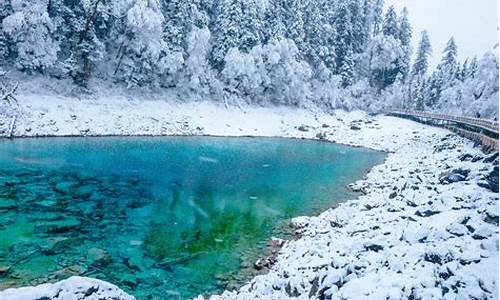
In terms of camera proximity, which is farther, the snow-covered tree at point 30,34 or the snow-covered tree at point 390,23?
the snow-covered tree at point 390,23

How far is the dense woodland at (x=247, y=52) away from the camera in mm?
37188

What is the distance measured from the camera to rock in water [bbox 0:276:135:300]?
7.07 m

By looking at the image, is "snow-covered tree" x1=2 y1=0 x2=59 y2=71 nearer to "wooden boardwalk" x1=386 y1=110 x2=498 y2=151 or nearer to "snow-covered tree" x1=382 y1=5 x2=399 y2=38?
"wooden boardwalk" x1=386 y1=110 x2=498 y2=151

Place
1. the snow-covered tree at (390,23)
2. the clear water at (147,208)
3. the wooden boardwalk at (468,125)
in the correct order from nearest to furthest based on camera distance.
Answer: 1. the clear water at (147,208)
2. the wooden boardwalk at (468,125)
3. the snow-covered tree at (390,23)

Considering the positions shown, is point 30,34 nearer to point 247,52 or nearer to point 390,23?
point 247,52

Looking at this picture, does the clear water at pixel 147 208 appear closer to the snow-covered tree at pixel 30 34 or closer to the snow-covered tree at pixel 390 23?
the snow-covered tree at pixel 30 34

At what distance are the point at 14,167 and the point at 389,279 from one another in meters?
19.2

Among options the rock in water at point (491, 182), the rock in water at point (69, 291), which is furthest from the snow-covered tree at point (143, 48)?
the rock in water at point (69, 291)

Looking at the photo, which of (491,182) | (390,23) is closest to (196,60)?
(491,182)

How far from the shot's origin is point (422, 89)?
3014 inches

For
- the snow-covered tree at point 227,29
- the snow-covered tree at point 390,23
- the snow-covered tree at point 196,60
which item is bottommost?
the snow-covered tree at point 196,60

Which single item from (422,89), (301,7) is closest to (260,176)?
(301,7)

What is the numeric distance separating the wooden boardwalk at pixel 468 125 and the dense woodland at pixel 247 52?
6737 mm

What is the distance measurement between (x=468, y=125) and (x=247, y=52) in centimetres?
2654
